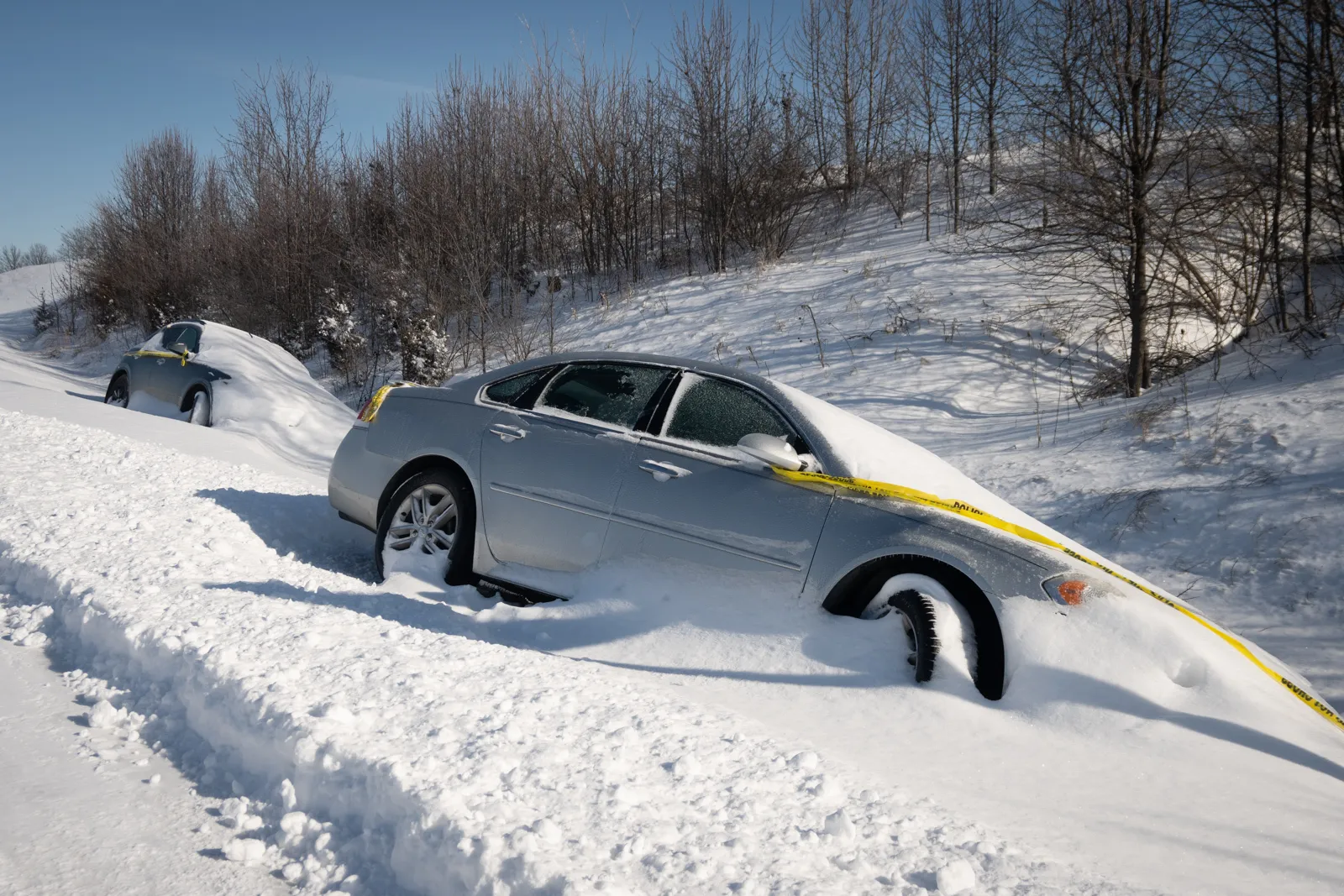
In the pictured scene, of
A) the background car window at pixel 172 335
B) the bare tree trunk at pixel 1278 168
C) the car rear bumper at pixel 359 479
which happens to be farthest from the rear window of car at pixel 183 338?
the bare tree trunk at pixel 1278 168

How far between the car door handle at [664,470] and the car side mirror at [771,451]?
0.34 meters

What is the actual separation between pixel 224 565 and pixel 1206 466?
7.20 m

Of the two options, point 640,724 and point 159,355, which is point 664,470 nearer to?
point 640,724

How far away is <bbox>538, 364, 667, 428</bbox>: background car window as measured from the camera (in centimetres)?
470

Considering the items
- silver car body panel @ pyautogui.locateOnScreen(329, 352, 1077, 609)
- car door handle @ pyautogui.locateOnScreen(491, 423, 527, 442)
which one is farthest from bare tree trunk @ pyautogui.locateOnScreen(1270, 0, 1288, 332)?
car door handle @ pyautogui.locateOnScreen(491, 423, 527, 442)

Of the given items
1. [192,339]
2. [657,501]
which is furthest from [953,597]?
[192,339]

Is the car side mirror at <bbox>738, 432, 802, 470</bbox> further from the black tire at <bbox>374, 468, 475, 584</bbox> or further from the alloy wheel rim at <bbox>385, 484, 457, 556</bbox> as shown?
the alloy wheel rim at <bbox>385, 484, 457, 556</bbox>

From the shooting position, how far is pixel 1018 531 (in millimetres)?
3865

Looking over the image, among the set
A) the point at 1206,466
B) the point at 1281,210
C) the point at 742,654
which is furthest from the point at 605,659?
the point at 1281,210

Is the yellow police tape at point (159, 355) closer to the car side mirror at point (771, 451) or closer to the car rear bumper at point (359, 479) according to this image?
the car rear bumper at point (359, 479)

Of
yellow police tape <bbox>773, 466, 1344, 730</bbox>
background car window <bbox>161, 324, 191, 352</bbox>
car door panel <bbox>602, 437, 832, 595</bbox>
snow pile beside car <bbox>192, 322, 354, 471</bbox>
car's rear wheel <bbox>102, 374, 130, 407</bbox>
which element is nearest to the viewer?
yellow police tape <bbox>773, 466, 1344, 730</bbox>

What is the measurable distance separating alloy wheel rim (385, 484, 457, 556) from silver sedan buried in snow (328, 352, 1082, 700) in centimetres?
1

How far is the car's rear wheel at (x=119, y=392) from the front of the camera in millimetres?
12327

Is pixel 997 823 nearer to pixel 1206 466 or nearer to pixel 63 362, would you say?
pixel 1206 466
